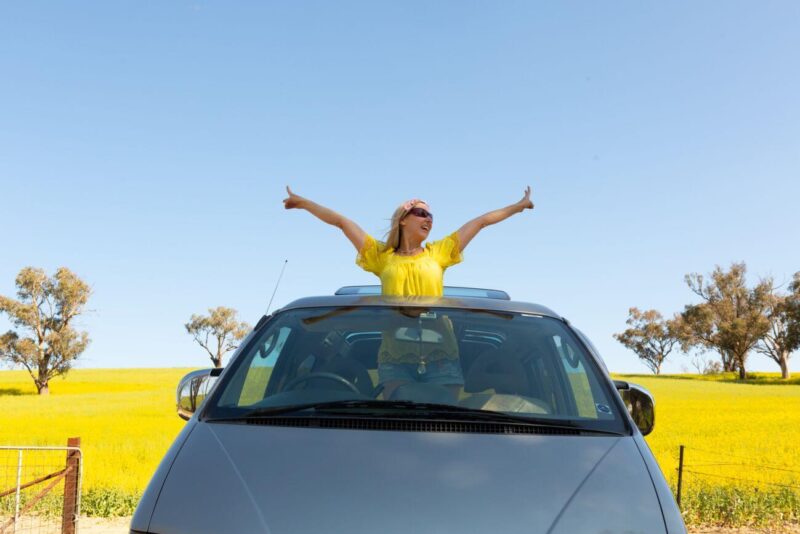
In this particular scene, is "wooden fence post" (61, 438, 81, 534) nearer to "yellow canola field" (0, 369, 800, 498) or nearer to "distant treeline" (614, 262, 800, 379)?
"yellow canola field" (0, 369, 800, 498)

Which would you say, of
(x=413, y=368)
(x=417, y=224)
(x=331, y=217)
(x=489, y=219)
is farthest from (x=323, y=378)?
(x=489, y=219)

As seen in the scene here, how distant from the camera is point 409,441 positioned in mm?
2232

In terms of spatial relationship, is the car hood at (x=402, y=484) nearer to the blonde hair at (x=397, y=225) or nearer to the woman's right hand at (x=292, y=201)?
the blonde hair at (x=397, y=225)

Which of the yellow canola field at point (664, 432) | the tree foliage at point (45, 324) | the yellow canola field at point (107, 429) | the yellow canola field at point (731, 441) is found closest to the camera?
the yellow canola field at point (731, 441)

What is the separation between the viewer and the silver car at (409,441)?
194 cm

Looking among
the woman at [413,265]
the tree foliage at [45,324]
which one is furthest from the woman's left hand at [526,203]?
the tree foliage at [45,324]

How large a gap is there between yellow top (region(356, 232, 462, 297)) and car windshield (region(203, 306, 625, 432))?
794 millimetres

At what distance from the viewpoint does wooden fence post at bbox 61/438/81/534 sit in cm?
760

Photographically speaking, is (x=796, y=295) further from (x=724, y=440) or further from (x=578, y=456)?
(x=578, y=456)

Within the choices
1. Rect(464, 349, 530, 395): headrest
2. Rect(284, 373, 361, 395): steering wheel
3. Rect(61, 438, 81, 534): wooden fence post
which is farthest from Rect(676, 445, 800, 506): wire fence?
Rect(284, 373, 361, 395): steering wheel

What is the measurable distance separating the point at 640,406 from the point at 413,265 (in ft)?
5.76

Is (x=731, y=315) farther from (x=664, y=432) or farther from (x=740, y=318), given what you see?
(x=664, y=432)

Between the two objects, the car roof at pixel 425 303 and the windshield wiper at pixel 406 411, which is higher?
the car roof at pixel 425 303

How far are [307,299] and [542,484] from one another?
63.8 inches
